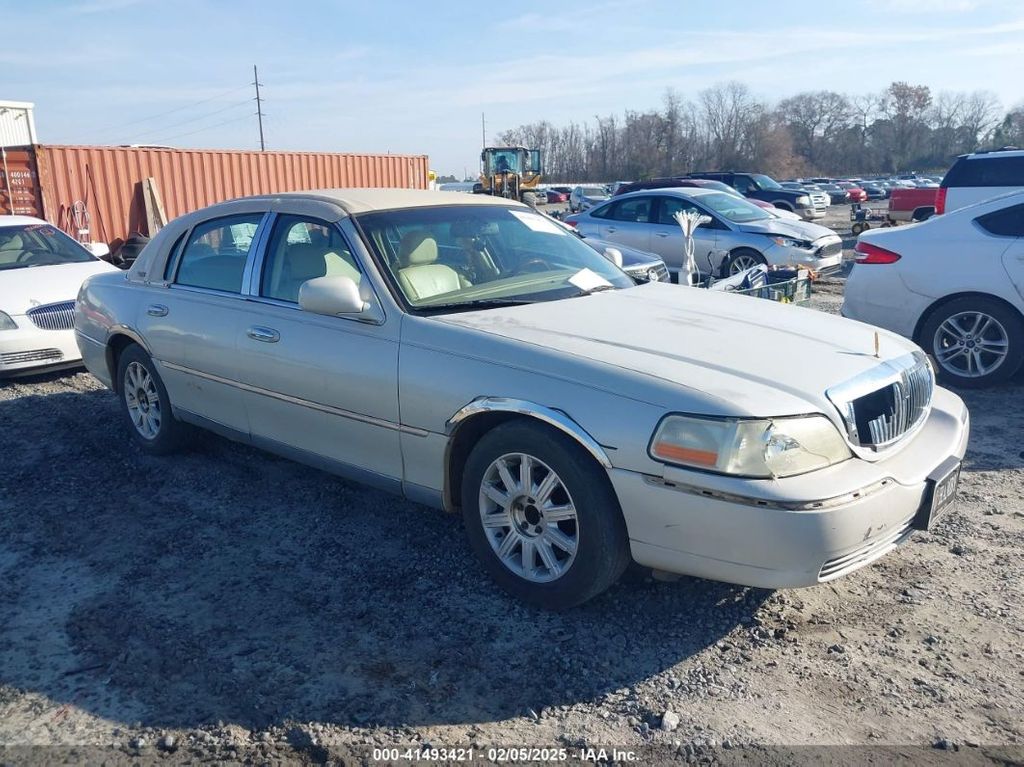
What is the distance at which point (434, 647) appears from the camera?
3.30 m

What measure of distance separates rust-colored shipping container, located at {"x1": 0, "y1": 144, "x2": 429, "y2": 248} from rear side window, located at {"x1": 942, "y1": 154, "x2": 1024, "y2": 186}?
37.6 feet

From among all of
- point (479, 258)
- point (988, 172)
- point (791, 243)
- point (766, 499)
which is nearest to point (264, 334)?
point (479, 258)

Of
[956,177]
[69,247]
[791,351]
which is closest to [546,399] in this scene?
[791,351]

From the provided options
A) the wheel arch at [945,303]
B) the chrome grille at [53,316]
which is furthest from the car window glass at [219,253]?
the wheel arch at [945,303]

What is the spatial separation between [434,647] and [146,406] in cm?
315

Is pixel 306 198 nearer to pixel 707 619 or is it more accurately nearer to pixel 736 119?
pixel 707 619

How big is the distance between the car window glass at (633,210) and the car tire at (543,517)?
10.1 m

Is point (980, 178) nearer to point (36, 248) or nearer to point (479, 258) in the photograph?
point (479, 258)

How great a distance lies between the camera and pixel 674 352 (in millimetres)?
3385

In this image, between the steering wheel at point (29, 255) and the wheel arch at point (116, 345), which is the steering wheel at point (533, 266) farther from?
the steering wheel at point (29, 255)

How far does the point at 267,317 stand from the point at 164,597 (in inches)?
56.8

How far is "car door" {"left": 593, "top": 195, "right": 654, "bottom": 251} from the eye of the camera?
12969 mm

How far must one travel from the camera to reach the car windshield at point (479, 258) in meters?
4.07

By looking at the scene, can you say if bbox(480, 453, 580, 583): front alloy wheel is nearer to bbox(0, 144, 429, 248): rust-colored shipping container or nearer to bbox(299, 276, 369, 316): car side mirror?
bbox(299, 276, 369, 316): car side mirror
